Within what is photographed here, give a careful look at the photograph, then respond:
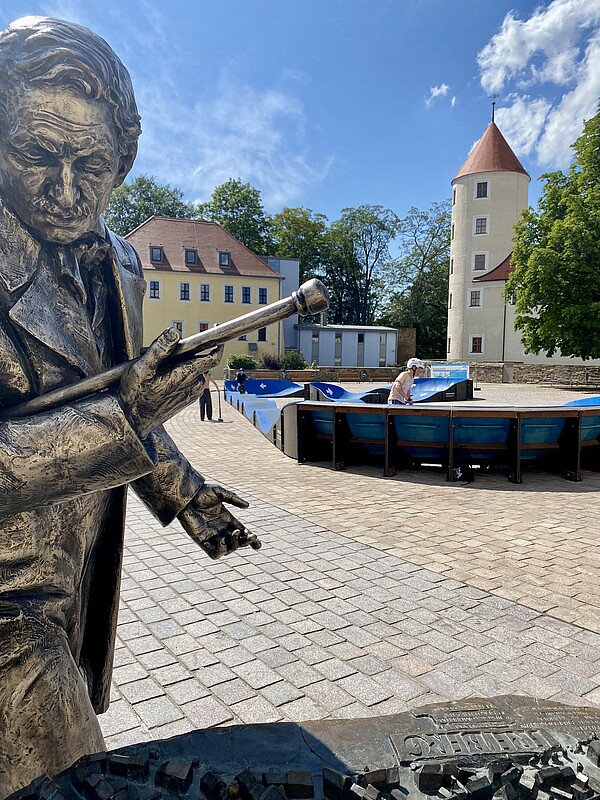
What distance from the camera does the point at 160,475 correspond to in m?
1.60

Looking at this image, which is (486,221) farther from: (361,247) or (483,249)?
(361,247)

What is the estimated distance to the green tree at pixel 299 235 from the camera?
52.8 meters

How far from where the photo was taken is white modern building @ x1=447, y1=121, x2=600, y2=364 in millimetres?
42562

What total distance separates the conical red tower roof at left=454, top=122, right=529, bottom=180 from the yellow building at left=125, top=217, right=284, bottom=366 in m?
17.1

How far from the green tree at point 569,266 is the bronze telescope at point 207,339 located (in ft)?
98.2

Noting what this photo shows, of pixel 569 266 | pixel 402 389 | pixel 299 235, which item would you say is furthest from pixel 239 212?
pixel 402 389

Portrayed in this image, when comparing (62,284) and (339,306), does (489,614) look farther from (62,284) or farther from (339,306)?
(339,306)

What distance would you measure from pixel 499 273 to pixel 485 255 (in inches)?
70.0

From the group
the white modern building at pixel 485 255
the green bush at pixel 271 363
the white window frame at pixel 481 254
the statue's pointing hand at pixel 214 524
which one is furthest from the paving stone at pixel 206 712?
the white window frame at pixel 481 254

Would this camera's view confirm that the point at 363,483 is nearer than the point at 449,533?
No

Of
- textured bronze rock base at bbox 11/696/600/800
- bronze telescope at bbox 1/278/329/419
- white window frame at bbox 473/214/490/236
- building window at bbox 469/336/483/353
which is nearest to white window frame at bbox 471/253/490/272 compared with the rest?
white window frame at bbox 473/214/490/236

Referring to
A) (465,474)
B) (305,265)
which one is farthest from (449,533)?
(305,265)

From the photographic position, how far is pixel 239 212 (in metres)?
48.6

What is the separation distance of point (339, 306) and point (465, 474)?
164 ft
